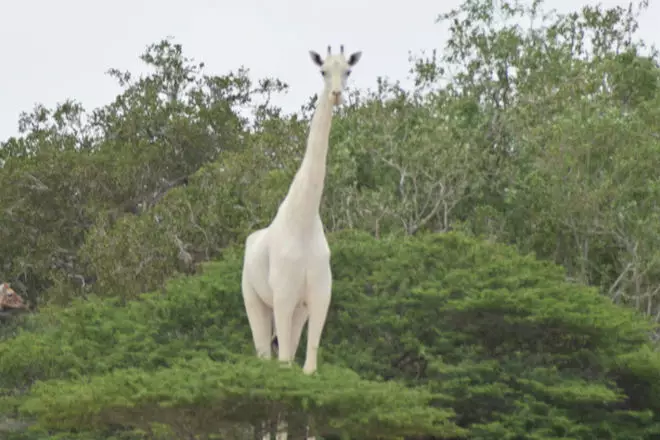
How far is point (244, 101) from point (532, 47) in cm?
1134

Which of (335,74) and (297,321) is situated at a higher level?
(335,74)

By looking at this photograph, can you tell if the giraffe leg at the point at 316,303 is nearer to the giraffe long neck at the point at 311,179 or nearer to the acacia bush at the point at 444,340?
the giraffe long neck at the point at 311,179

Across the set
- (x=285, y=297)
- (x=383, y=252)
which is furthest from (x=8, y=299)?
(x=285, y=297)

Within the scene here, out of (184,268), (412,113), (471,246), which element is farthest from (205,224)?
(471,246)

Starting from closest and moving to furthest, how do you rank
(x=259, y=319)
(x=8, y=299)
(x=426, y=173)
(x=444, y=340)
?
(x=259, y=319), (x=444, y=340), (x=426, y=173), (x=8, y=299)

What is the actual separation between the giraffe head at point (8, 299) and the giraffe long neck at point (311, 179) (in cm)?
2275

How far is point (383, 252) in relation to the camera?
1816 centimetres

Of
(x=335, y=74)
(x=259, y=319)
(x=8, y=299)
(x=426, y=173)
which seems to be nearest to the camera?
(x=335, y=74)

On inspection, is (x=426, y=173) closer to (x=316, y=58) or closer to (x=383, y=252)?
(x=383, y=252)

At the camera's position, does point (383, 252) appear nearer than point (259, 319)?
No

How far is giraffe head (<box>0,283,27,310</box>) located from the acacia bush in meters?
16.0

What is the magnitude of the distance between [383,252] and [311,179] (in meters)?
5.62

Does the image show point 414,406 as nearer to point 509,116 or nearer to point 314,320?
point 314,320

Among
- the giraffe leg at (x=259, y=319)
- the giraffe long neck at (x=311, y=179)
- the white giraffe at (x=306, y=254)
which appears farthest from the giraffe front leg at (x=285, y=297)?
the giraffe leg at (x=259, y=319)
